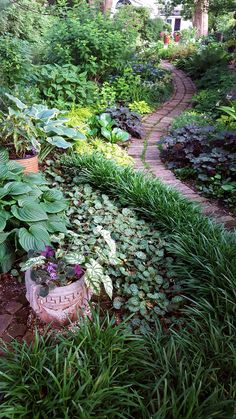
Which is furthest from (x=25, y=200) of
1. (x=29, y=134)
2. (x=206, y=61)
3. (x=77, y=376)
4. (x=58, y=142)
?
(x=206, y=61)

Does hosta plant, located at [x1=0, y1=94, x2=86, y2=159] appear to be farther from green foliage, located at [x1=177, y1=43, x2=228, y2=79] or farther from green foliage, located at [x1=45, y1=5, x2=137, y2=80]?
green foliage, located at [x1=177, y1=43, x2=228, y2=79]

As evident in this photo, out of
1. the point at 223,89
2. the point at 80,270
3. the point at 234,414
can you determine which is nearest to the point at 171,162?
the point at 80,270

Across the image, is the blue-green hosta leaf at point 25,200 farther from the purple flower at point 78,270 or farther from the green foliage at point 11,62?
the green foliage at point 11,62

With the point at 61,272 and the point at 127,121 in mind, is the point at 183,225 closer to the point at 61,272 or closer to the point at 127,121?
the point at 61,272

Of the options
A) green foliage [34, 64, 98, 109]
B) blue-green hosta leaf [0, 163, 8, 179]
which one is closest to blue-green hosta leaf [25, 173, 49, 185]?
blue-green hosta leaf [0, 163, 8, 179]

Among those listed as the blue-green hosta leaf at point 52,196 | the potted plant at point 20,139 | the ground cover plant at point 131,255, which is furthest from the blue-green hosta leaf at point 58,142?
the blue-green hosta leaf at point 52,196

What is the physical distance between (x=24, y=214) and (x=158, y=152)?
2.54 metres

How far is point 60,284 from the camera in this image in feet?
6.31

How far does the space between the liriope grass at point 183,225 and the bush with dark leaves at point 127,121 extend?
143 centimetres

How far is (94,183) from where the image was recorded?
339 cm

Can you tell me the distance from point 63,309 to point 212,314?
83cm

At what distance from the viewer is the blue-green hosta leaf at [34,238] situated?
2.23 metres

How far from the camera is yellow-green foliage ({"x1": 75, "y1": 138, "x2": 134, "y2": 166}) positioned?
4.00 metres

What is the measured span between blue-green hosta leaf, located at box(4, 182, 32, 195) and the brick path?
1.52m
